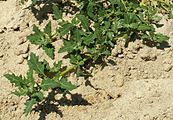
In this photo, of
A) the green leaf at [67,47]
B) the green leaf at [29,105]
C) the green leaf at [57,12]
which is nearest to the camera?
the green leaf at [29,105]

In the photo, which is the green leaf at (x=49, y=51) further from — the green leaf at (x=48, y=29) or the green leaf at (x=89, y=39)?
the green leaf at (x=89, y=39)

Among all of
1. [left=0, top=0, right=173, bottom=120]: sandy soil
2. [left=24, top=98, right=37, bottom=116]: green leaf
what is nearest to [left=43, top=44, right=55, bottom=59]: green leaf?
[left=0, top=0, right=173, bottom=120]: sandy soil

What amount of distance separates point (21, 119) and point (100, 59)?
0.69 metres

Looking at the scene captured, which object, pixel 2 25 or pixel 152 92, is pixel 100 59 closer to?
pixel 152 92

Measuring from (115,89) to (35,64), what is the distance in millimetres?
567

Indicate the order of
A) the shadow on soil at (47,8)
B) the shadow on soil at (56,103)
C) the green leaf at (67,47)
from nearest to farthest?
1. the shadow on soil at (56,103)
2. the green leaf at (67,47)
3. the shadow on soil at (47,8)

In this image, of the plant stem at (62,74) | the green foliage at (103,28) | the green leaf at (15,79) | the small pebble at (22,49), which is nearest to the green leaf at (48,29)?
the green foliage at (103,28)

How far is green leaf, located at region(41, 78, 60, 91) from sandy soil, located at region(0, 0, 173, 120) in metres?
0.16

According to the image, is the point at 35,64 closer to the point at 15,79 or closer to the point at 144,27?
the point at 15,79

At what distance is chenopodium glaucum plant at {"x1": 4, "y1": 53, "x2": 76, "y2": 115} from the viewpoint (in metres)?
3.08

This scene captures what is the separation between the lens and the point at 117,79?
324 cm

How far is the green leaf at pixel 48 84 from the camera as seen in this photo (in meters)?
3.08

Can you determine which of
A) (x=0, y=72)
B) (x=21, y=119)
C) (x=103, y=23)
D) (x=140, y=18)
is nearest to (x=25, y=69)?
(x=0, y=72)

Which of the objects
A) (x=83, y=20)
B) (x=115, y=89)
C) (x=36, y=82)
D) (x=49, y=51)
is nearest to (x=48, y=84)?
(x=36, y=82)
